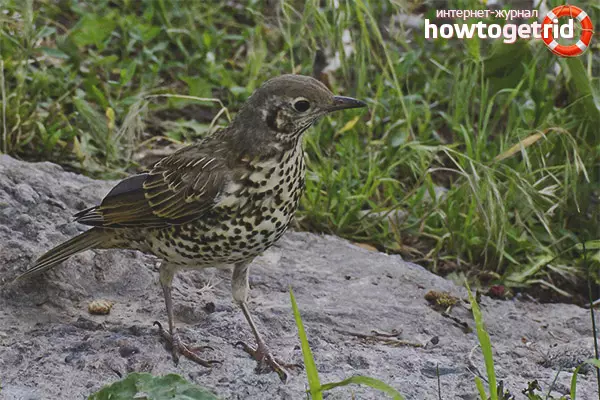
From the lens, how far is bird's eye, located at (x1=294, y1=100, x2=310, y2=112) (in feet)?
14.0

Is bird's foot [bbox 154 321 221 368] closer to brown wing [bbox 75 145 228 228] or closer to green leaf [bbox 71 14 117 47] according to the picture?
brown wing [bbox 75 145 228 228]

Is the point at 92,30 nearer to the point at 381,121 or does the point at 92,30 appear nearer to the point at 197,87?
the point at 197,87

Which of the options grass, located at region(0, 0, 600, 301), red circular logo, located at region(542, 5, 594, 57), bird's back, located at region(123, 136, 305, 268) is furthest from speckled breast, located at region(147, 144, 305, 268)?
red circular logo, located at region(542, 5, 594, 57)

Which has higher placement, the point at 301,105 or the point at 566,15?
the point at 566,15

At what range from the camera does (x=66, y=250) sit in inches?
185

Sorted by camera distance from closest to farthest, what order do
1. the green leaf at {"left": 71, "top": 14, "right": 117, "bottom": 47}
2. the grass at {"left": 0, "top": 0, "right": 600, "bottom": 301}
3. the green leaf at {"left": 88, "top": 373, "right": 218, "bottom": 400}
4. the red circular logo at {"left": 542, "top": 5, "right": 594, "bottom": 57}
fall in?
1. the green leaf at {"left": 88, "top": 373, "right": 218, "bottom": 400}
2. the grass at {"left": 0, "top": 0, "right": 600, "bottom": 301}
3. the red circular logo at {"left": 542, "top": 5, "right": 594, "bottom": 57}
4. the green leaf at {"left": 71, "top": 14, "right": 117, "bottom": 47}

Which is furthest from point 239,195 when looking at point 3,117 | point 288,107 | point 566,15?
point 566,15

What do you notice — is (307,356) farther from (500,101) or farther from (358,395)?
(500,101)

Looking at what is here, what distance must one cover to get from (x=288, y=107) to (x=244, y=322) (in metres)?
1.05

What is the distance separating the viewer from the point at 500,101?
6641 mm

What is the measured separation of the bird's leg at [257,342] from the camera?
172 inches

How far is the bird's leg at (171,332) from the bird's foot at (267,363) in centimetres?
17

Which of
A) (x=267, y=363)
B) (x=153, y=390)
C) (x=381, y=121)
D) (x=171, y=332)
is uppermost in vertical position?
(x=381, y=121)

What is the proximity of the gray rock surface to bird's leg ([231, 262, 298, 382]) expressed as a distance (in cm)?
4
